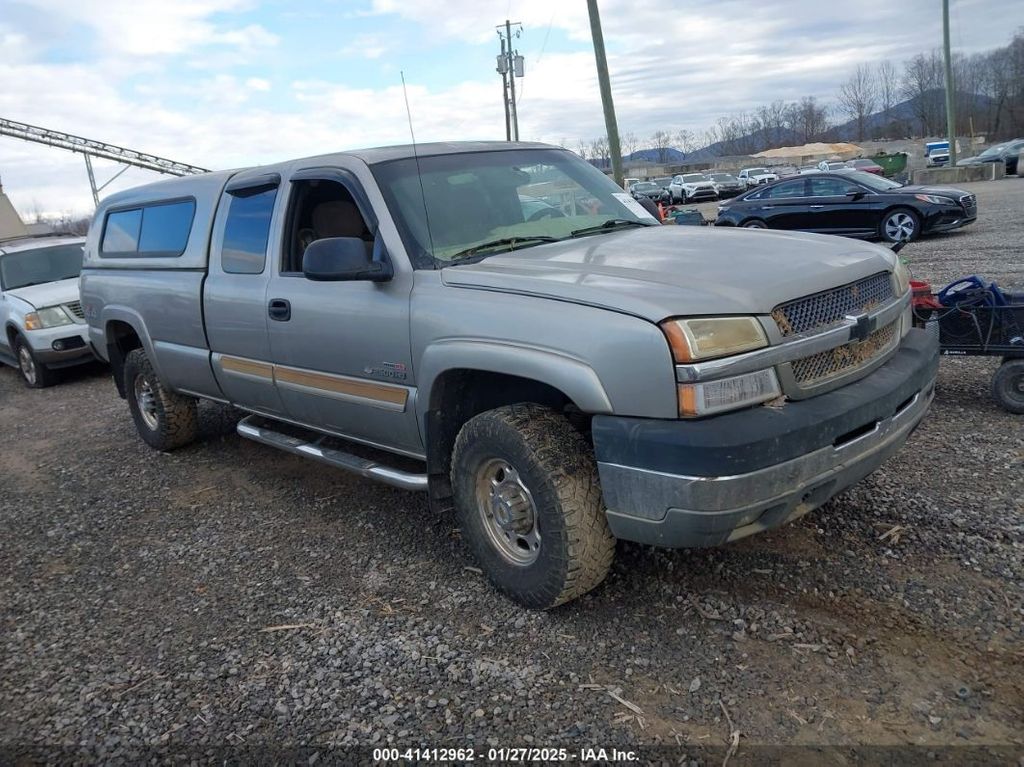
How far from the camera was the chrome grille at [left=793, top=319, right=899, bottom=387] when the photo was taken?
2.94 meters

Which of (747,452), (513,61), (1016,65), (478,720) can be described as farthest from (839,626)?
(1016,65)

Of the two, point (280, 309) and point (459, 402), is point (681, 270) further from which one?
point (280, 309)

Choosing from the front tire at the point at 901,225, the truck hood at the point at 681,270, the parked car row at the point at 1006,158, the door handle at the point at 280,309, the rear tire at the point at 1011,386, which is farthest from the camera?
the parked car row at the point at 1006,158

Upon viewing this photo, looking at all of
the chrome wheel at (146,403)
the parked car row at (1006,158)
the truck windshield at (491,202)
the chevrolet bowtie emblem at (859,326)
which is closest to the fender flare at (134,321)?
the chrome wheel at (146,403)

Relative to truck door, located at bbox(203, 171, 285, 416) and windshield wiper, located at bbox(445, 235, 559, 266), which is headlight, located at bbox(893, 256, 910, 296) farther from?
truck door, located at bbox(203, 171, 285, 416)

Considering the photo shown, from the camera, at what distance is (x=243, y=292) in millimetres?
4590

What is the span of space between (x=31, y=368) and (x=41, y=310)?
845 millimetres

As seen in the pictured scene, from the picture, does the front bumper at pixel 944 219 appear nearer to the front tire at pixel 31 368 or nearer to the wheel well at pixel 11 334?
the front tire at pixel 31 368

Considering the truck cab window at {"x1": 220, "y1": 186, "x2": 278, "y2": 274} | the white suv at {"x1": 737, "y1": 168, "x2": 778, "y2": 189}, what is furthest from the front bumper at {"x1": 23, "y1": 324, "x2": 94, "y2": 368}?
the white suv at {"x1": 737, "y1": 168, "x2": 778, "y2": 189}

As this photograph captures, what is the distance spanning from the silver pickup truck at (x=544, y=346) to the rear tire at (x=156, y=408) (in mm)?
960

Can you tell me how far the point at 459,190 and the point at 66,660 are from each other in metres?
2.77

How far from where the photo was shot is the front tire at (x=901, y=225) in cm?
1462

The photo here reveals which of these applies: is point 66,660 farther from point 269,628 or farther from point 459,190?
point 459,190

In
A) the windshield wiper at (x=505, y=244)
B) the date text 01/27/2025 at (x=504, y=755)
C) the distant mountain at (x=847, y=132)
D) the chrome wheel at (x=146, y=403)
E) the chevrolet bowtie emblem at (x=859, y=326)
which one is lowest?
the date text 01/27/2025 at (x=504, y=755)
